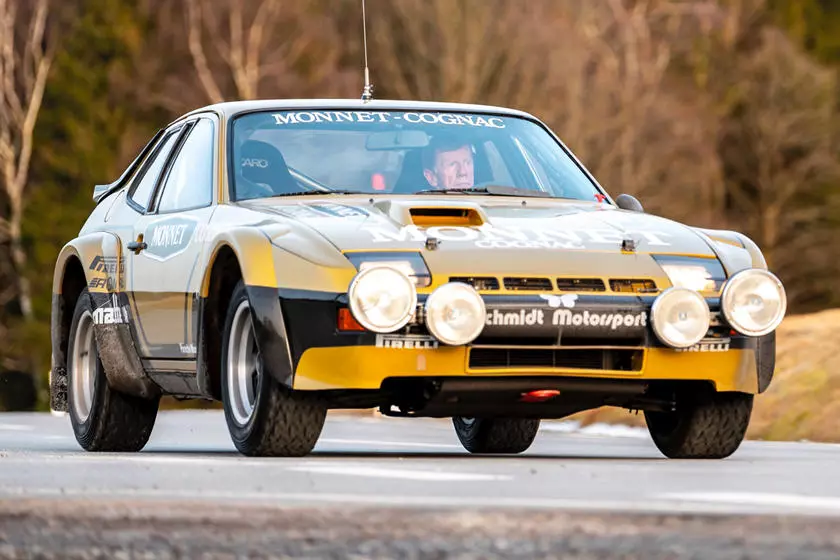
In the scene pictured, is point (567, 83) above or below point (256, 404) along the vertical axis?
below

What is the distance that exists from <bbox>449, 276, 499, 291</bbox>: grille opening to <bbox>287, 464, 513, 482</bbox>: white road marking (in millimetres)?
764

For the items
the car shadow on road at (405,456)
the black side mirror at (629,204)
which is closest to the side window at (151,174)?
the car shadow on road at (405,456)

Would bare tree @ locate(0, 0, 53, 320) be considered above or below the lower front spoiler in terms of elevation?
below

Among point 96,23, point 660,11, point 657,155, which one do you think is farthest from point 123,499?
point 660,11

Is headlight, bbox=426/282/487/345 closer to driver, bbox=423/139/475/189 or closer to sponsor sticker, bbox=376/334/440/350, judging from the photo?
sponsor sticker, bbox=376/334/440/350

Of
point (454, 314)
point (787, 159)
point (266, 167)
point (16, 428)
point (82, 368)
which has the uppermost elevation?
point (266, 167)

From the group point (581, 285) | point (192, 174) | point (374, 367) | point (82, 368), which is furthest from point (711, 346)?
point (82, 368)

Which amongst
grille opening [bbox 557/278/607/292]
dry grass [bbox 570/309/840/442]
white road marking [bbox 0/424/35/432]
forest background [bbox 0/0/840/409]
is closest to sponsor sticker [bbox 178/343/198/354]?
grille opening [bbox 557/278/607/292]

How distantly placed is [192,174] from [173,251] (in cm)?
57

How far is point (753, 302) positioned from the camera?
9.05 m

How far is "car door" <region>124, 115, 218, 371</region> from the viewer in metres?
9.83

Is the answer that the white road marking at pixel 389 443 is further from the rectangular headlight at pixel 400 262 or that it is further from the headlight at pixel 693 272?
the rectangular headlight at pixel 400 262

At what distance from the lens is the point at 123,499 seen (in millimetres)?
6828

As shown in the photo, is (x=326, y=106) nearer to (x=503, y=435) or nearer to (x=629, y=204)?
(x=629, y=204)
